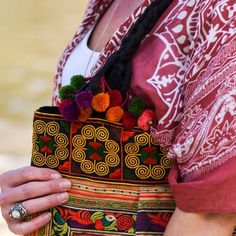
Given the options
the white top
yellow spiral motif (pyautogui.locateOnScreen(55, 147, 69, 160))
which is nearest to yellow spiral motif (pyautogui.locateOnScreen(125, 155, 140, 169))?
yellow spiral motif (pyautogui.locateOnScreen(55, 147, 69, 160))

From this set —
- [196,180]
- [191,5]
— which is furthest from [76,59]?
[196,180]

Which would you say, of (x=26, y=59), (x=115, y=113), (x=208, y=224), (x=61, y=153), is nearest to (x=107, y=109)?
(x=115, y=113)

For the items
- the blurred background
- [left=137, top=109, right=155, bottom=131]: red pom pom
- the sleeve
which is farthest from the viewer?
the blurred background

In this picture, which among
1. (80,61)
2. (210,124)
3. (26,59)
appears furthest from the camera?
(26,59)

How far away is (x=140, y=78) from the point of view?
41.3 inches

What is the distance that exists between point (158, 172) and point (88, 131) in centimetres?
13

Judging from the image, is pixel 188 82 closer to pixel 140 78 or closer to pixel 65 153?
pixel 140 78

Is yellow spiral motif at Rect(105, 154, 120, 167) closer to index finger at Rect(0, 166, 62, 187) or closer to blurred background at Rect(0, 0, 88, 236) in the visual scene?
index finger at Rect(0, 166, 62, 187)

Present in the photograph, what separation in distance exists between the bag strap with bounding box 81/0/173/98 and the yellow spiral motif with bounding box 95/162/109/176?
120 mm

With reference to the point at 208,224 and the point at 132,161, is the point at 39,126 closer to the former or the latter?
the point at 132,161

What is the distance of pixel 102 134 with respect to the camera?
1107mm

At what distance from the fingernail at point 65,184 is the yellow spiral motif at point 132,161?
106 millimetres

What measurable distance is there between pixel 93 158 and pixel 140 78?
0.54ft

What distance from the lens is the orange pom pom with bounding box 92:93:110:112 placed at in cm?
107
